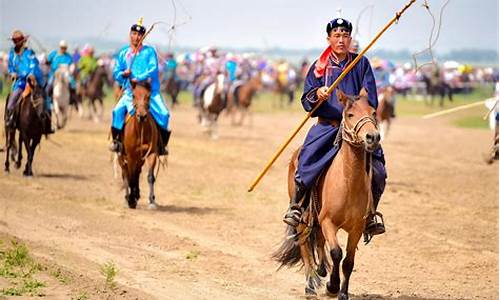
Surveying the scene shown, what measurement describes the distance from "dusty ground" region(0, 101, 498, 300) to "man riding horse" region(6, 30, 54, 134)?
107 cm

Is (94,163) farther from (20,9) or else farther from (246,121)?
(246,121)

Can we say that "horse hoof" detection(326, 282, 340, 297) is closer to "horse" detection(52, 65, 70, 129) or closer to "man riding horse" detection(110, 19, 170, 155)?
"man riding horse" detection(110, 19, 170, 155)

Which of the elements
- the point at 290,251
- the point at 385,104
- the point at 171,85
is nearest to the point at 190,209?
the point at 290,251

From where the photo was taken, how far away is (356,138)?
874cm

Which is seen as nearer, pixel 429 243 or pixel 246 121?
pixel 429 243

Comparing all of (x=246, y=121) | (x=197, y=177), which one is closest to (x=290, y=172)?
(x=197, y=177)

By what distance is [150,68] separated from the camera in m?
14.8

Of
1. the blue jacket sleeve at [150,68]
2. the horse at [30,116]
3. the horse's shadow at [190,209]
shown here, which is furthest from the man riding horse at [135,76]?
the horse at [30,116]

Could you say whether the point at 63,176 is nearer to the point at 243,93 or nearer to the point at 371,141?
the point at 371,141

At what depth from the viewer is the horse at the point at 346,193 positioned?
872 centimetres

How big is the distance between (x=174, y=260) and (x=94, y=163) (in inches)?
400

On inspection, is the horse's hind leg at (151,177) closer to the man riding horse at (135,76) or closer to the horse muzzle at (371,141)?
the man riding horse at (135,76)

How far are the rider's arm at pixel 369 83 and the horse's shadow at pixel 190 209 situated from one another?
6.45 metres

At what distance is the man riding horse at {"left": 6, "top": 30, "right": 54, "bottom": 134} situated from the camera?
57.9 ft
